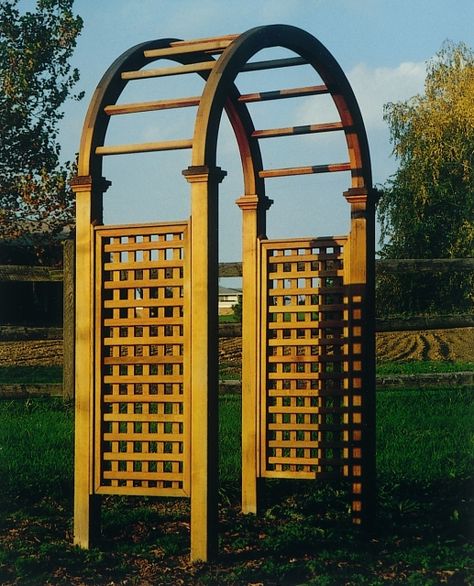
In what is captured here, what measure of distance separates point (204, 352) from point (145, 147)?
1034mm

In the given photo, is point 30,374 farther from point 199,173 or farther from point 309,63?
point 199,173

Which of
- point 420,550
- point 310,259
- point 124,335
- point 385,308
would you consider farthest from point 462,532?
point 385,308

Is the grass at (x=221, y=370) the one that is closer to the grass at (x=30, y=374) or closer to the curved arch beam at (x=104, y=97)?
the grass at (x=30, y=374)

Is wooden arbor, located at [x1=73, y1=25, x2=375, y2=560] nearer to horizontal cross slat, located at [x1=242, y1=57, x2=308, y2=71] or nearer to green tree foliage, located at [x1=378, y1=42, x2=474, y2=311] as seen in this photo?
horizontal cross slat, located at [x1=242, y1=57, x2=308, y2=71]

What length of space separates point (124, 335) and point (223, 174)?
1.02 metres

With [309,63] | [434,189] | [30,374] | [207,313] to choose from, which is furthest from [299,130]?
[434,189]

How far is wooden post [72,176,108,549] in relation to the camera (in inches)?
165

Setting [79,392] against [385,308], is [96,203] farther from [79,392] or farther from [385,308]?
[385,308]

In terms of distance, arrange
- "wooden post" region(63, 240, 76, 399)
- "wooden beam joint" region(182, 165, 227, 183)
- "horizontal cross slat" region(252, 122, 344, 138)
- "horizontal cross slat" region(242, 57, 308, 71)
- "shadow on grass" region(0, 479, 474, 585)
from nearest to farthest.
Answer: "wooden beam joint" region(182, 165, 227, 183), "shadow on grass" region(0, 479, 474, 585), "horizontal cross slat" region(242, 57, 308, 71), "horizontal cross slat" region(252, 122, 344, 138), "wooden post" region(63, 240, 76, 399)

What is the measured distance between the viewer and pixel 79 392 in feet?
13.9

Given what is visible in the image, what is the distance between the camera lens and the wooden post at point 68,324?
311 inches

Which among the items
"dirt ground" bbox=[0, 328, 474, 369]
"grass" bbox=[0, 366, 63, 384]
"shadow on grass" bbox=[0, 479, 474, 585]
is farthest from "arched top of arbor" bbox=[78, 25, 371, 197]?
"dirt ground" bbox=[0, 328, 474, 369]

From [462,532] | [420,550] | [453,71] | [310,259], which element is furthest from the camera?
[453,71]

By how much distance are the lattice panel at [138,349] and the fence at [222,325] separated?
12.3 ft
